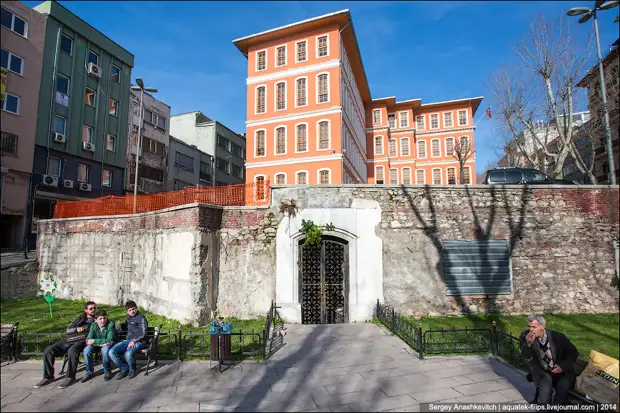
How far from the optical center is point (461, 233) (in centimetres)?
1228

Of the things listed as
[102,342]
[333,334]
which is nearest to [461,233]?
[333,334]

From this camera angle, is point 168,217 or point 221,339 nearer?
point 221,339

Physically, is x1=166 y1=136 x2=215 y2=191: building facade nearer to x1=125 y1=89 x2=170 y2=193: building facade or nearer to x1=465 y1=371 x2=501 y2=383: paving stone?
x1=125 y1=89 x2=170 y2=193: building facade

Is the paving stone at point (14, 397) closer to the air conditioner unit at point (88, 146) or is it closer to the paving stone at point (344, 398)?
the paving stone at point (344, 398)

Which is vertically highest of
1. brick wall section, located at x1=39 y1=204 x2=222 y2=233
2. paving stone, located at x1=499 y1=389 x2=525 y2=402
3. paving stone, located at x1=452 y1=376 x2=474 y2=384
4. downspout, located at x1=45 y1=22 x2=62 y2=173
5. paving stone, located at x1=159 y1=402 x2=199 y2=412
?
downspout, located at x1=45 y1=22 x2=62 y2=173

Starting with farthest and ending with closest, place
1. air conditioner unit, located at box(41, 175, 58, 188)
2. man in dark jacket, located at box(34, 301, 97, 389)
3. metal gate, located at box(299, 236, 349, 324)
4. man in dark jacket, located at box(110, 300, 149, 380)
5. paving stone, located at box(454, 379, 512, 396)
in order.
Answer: air conditioner unit, located at box(41, 175, 58, 188), metal gate, located at box(299, 236, 349, 324), man in dark jacket, located at box(110, 300, 149, 380), man in dark jacket, located at box(34, 301, 97, 389), paving stone, located at box(454, 379, 512, 396)

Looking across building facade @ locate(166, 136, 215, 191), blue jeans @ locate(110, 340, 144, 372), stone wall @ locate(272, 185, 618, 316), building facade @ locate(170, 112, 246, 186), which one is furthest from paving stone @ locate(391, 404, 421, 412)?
building facade @ locate(170, 112, 246, 186)

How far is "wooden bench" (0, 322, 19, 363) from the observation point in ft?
24.7

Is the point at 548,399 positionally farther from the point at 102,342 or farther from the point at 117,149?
the point at 117,149

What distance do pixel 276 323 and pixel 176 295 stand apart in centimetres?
354

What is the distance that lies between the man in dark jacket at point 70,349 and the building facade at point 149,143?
26.1 metres

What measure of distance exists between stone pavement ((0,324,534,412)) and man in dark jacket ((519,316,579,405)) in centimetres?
57

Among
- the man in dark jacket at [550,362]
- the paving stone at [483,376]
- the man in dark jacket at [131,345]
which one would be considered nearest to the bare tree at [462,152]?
the paving stone at [483,376]

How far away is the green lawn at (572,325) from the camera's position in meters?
8.84
